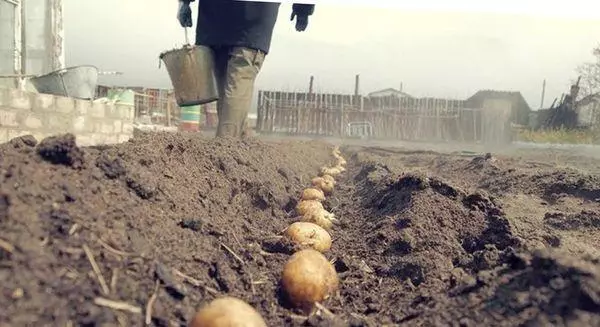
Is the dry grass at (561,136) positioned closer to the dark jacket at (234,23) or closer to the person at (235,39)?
the person at (235,39)

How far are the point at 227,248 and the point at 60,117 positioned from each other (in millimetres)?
3176

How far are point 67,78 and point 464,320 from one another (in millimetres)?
5864

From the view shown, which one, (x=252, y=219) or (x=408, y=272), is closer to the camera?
(x=408, y=272)

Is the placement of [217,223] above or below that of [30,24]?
below

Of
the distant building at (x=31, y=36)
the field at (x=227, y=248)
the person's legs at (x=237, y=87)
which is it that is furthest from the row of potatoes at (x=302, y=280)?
the distant building at (x=31, y=36)

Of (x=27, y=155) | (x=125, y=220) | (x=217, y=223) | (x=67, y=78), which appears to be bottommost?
(x=217, y=223)

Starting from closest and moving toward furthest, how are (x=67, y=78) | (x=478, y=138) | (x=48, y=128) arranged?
(x=48, y=128) → (x=67, y=78) → (x=478, y=138)

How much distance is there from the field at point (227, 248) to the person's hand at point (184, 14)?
2.31 m

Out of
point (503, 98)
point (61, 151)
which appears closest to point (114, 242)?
point (61, 151)

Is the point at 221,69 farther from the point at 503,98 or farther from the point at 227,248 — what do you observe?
the point at 503,98

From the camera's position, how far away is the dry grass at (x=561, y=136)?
21500 millimetres

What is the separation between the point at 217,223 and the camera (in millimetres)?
3250

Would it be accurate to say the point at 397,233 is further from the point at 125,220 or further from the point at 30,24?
the point at 30,24

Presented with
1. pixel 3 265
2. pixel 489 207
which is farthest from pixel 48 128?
pixel 489 207
